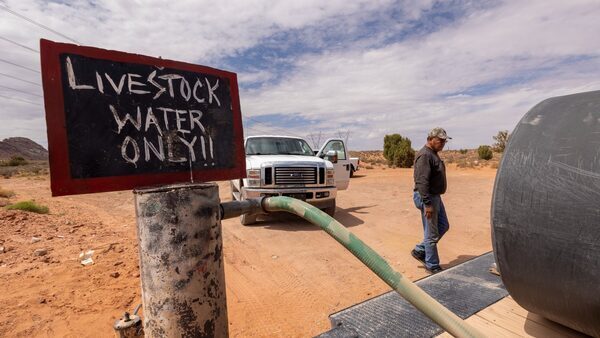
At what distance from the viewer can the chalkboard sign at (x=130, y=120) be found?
109cm

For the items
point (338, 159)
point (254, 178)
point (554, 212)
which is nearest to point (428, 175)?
point (554, 212)

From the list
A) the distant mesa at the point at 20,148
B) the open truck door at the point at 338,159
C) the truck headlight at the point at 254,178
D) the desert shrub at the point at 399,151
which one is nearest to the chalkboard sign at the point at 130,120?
the truck headlight at the point at 254,178

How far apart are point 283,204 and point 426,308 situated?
65 centimetres

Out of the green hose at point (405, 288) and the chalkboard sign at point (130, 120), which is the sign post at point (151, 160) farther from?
the green hose at point (405, 288)

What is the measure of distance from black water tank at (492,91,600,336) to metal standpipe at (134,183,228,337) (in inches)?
45.8

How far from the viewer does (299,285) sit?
167 inches

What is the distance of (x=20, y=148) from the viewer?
135625 millimetres

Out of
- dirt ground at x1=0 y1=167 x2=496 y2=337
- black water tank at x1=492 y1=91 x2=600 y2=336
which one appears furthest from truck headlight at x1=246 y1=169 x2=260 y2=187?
black water tank at x1=492 y1=91 x2=600 y2=336

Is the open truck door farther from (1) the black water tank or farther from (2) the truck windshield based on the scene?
(1) the black water tank

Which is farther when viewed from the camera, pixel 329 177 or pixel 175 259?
pixel 329 177

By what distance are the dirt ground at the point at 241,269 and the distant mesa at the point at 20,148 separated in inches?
5705

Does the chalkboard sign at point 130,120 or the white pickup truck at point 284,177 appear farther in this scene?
the white pickup truck at point 284,177

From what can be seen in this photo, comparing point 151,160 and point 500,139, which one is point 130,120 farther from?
point 500,139

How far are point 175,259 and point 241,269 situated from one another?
12.5ft
